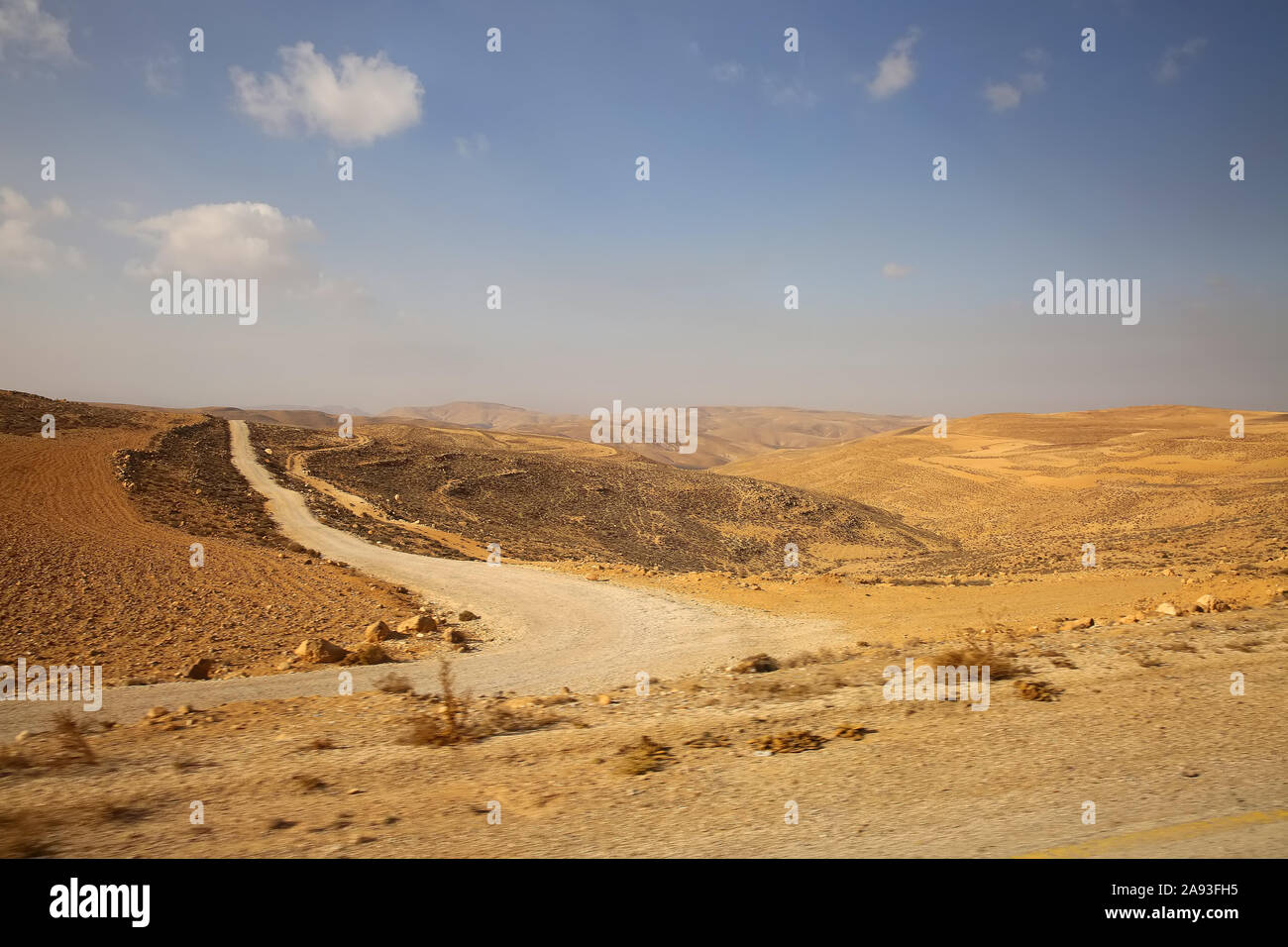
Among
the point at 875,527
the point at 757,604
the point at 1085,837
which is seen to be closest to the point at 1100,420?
the point at 875,527

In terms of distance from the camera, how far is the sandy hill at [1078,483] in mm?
31295

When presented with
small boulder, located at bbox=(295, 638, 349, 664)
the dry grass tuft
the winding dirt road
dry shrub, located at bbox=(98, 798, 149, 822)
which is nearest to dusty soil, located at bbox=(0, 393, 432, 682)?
small boulder, located at bbox=(295, 638, 349, 664)

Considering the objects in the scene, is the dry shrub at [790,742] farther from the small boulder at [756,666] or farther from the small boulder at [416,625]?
the small boulder at [416,625]

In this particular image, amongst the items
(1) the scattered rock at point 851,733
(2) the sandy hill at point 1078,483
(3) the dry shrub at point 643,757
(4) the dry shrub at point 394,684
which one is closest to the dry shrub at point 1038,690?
(1) the scattered rock at point 851,733

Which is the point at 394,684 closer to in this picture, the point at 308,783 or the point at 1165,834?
the point at 308,783

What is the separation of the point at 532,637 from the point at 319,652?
4.45 meters

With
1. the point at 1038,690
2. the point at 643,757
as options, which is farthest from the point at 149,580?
the point at 1038,690

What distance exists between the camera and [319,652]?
12078 mm

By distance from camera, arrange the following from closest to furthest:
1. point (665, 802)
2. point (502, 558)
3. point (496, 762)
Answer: point (665, 802) < point (496, 762) < point (502, 558)

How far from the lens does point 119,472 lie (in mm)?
26281

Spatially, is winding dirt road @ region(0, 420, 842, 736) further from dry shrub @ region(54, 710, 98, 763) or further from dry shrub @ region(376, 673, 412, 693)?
dry shrub @ region(54, 710, 98, 763)

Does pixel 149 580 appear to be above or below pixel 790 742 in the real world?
above
